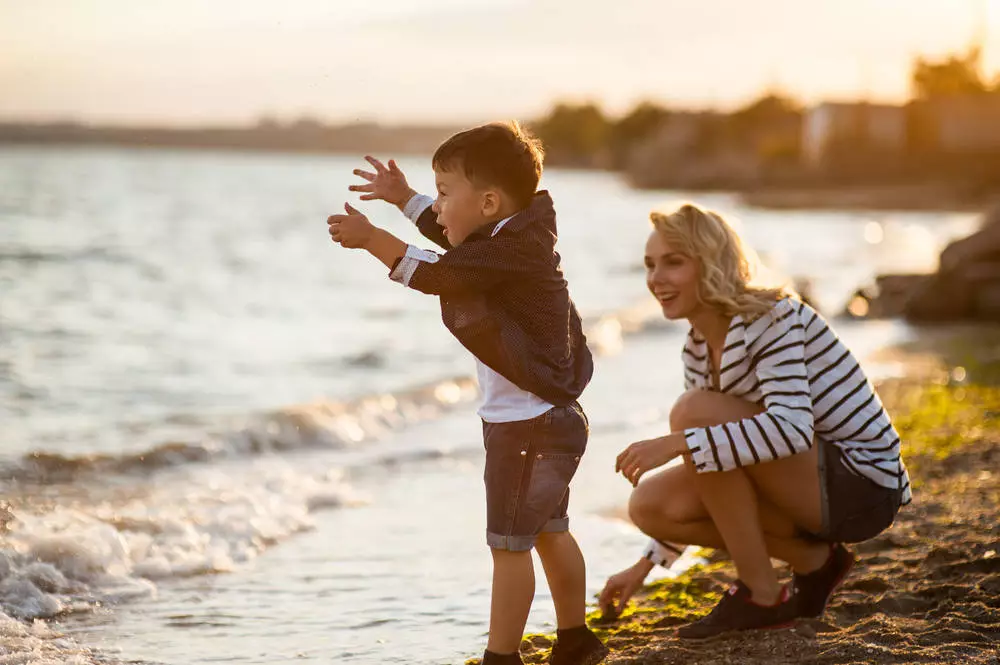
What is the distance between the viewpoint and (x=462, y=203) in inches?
122

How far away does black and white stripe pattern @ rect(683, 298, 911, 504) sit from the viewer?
3.23m

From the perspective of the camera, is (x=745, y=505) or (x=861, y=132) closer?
(x=745, y=505)

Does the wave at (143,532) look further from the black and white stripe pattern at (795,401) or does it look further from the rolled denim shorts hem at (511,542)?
the black and white stripe pattern at (795,401)

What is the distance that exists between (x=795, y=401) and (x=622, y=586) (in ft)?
3.01

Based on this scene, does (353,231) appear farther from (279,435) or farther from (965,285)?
(965,285)

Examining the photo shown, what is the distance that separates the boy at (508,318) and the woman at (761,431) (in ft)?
1.26

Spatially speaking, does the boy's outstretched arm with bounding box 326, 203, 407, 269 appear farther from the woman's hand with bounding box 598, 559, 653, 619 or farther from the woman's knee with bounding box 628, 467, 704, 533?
the woman's hand with bounding box 598, 559, 653, 619

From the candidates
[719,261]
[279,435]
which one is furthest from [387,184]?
[279,435]

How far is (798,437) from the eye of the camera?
3.22 m

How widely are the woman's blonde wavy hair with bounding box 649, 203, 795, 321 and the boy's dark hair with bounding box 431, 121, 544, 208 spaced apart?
0.53 m

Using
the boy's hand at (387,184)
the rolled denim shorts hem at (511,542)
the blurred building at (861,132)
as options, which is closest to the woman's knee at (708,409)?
the rolled denim shorts hem at (511,542)

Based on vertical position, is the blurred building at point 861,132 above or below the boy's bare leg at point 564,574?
above

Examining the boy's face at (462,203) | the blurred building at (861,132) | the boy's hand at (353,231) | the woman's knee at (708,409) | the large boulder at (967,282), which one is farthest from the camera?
the blurred building at (861,132)

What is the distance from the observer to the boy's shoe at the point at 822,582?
3523 millimetres
